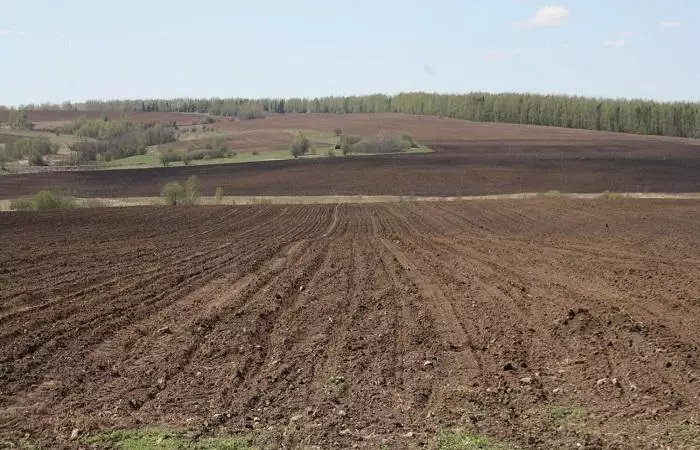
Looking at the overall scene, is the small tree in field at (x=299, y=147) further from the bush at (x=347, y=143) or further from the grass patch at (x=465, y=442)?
the grass patch at (x=465, y=442)

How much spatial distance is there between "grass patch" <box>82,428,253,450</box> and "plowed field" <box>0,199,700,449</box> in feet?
0.79

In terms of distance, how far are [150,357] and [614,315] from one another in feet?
23.1

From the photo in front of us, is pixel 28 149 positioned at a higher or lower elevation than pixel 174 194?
higher

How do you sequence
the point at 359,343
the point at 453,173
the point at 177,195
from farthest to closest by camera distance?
the point at 453,173
the point at 177,195
the point at 359,343

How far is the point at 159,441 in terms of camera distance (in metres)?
6.94

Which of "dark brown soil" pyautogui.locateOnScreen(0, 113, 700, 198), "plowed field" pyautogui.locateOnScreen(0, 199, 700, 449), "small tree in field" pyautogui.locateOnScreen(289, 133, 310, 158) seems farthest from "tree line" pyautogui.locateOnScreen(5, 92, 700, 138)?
"plowed field" pyautogui.locateOnScreen(0, 199, 700, 449)

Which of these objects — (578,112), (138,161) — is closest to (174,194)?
(138,161)

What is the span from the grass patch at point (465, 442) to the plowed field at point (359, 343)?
0.15 meters

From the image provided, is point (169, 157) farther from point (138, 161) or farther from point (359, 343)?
point (359, 343)

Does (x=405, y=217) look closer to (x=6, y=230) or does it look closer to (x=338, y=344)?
(x=6, y=230)

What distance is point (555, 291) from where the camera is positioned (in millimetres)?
14547

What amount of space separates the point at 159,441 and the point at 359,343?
431 cm

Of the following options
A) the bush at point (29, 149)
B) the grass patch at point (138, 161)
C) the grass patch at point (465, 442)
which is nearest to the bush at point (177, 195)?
the grass patch at point (138, 161)

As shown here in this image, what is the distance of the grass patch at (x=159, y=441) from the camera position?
680 centimetres
